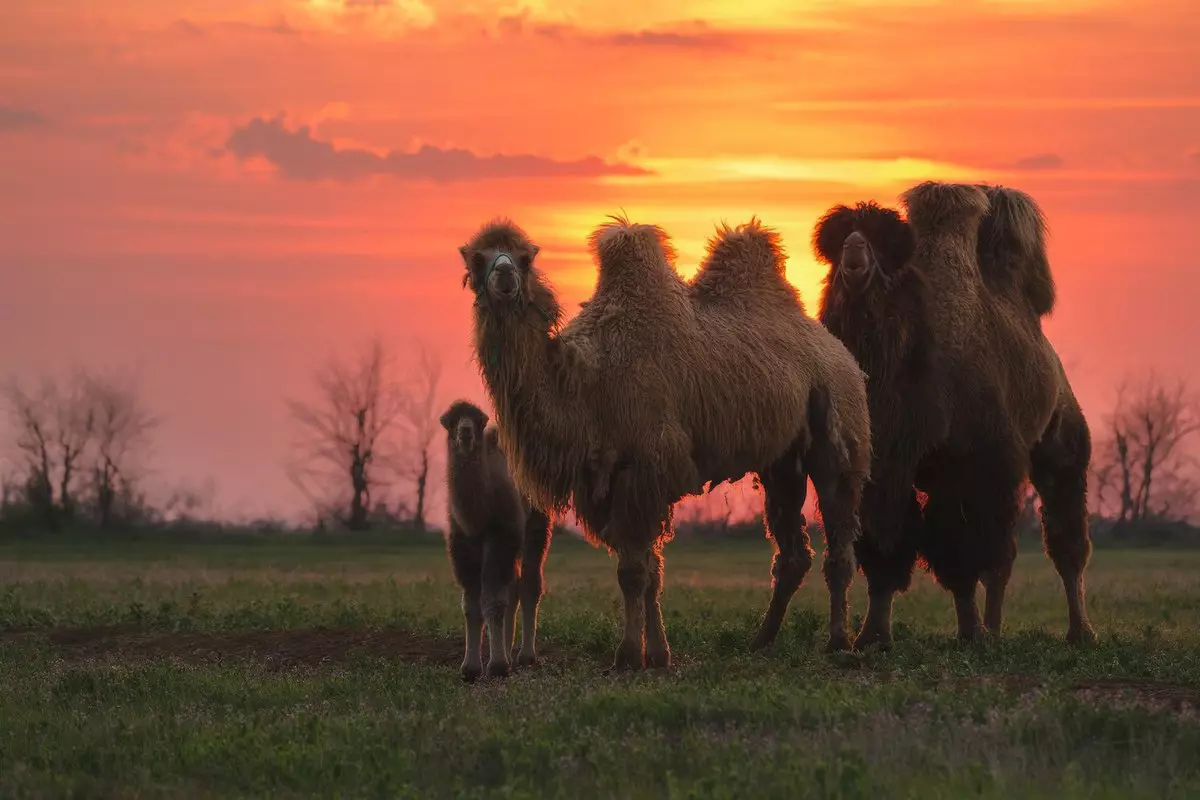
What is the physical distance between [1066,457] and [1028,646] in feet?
10.5

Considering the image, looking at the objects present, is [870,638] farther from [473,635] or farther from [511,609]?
[473,635]

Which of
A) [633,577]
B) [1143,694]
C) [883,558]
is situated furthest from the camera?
[883,558]

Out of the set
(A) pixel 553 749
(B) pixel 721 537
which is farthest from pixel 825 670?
(B) pixel 721 537

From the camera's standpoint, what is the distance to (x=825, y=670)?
1297cm

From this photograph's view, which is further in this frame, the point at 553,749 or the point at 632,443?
the point at 632,443

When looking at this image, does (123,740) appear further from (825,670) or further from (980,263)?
(980,263)

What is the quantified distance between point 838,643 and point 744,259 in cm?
319

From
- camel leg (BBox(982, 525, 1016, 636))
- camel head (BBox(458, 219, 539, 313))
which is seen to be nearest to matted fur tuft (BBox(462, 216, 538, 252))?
camel head (BBox(458, 219, 539, 313))

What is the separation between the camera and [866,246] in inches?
597

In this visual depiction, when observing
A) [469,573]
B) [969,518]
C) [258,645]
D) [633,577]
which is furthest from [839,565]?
[258,645]

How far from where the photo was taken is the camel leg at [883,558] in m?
15.2

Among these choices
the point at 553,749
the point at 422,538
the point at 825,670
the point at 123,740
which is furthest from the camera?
the point at 422,538

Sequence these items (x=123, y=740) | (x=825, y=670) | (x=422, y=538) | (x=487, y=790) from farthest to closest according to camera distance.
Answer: (x=422, y=538) < (x=825, y=670) < (x=123, y=740) < (x=487, y=790)

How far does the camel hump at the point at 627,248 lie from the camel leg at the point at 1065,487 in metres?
5.12
